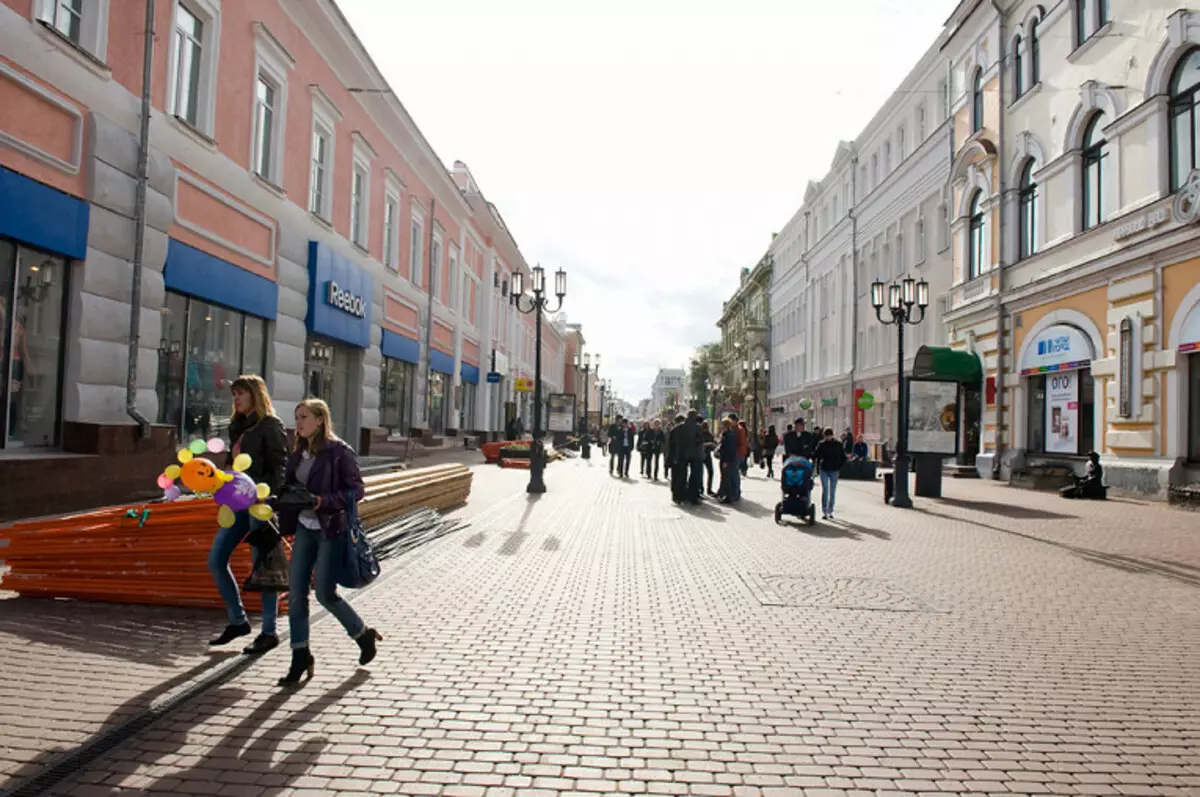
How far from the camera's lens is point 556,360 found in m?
78.0

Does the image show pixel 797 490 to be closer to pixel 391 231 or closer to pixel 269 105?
pixel 269 105

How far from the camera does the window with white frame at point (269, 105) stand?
50.1 feet

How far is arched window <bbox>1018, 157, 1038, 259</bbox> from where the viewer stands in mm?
23734

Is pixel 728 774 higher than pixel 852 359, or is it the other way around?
pixel 852 359

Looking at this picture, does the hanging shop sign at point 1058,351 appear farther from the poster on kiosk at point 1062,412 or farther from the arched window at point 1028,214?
the arched window at point 1028,214

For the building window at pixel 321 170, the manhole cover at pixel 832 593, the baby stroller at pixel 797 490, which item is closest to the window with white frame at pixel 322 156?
the building window at pixel 321 170

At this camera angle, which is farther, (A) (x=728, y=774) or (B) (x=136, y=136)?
(B) (x=136, y=136)

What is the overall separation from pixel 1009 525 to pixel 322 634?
1161 cm

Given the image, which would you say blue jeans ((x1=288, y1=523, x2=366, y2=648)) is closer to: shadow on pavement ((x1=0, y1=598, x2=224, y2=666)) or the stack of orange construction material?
shadow on pavement ((x1=0, y1=598, x2=224, y2=666))

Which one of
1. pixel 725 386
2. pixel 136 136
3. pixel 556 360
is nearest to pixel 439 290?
pixel 136 136

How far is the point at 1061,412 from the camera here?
2220cm

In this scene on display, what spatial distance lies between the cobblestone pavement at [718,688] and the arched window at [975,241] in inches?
786

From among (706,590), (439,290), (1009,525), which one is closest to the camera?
(706,590)

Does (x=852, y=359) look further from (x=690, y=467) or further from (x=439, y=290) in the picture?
(x=690, y=467)
